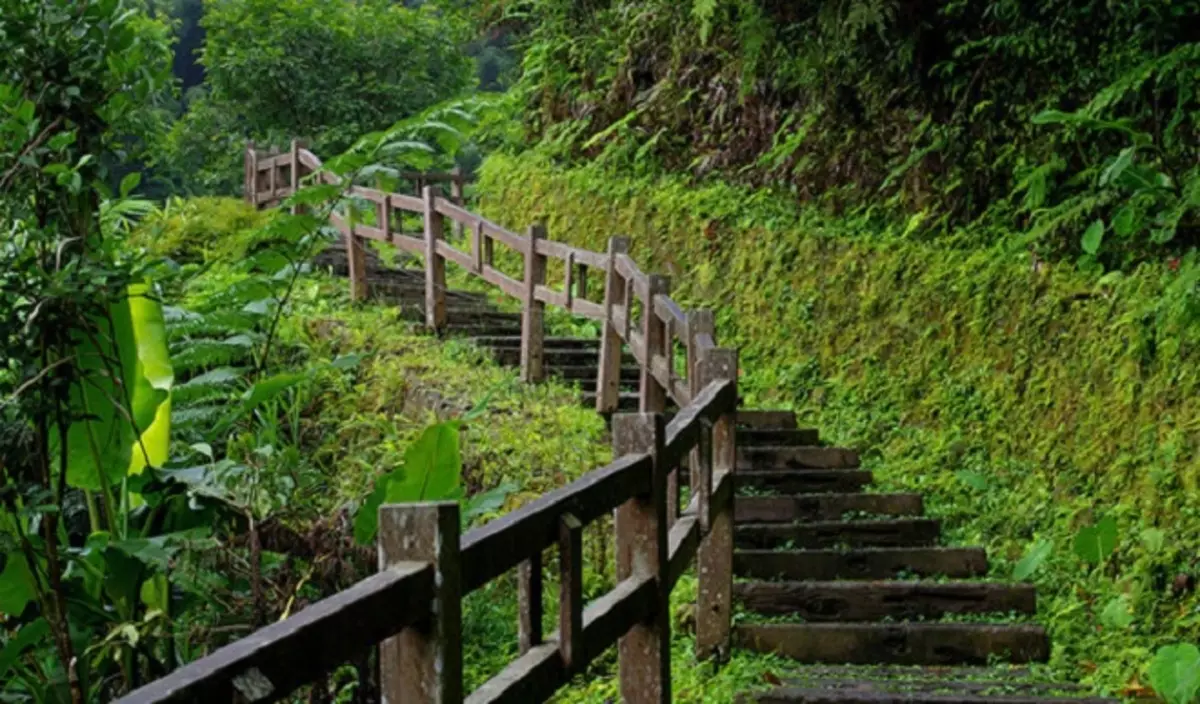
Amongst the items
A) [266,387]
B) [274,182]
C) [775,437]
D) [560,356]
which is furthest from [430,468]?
[274,182]

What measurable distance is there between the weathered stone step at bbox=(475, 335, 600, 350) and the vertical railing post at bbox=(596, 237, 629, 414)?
1.75 metres

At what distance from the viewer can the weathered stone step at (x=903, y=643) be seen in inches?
226

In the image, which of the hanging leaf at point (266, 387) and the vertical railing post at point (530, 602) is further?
the hanging leaf at point (266, 387)

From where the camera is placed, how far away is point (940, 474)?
299 inches

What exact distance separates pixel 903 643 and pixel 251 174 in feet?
49.2

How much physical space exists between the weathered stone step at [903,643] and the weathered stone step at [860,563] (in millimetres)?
662

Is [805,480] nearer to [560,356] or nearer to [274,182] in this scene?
[560,356]

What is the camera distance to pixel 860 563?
21.3 ft

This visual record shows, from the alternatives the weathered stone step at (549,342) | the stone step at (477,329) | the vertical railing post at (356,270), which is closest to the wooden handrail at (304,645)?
the weathered stone step at (549,342)

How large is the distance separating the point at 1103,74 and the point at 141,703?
7192mm

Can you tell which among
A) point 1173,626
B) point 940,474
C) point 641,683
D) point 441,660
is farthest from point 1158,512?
point 441,660

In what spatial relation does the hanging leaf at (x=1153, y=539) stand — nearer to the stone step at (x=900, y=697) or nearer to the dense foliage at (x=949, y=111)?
the stone step at (x=900, y=697)

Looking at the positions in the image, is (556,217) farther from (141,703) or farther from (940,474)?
(141,703)

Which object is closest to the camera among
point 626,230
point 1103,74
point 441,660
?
point 441,660
